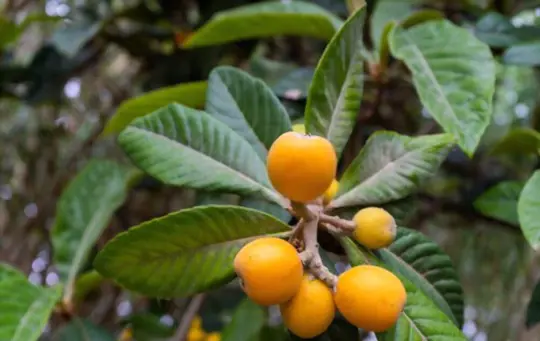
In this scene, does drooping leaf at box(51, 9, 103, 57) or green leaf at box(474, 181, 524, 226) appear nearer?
green leaf at box(474, 181, 524, 226)

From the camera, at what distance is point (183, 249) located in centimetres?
50

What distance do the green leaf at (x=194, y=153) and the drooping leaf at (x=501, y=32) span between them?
0.40 metres

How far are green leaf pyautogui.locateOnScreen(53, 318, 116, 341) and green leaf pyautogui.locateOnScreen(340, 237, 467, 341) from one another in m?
0.40

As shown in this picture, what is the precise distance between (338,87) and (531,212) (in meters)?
0.19

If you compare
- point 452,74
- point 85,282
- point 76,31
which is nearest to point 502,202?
point 452,74

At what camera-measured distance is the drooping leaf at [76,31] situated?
958mm

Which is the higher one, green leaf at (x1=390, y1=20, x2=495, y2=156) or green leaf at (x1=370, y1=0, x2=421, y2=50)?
green leaf at (x1=390, y1=20, x2=495, y2=156)

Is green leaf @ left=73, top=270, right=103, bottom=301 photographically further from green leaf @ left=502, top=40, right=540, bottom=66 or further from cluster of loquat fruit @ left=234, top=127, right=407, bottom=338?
green leaf @ left=502, top=40, right=540, bottom=66

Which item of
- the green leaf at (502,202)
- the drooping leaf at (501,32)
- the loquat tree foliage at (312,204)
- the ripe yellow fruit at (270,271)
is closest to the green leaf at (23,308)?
the loquat tree foliage at (312,204)

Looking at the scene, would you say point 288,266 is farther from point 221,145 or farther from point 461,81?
point 461,81

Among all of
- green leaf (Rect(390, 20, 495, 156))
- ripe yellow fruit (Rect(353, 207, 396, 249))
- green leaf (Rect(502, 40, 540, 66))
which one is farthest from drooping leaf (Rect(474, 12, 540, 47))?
ripe yellow fruit (Rect(353, 207, 396, 249))

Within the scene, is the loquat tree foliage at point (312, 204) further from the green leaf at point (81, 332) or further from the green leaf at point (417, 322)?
the green leaf at point (81, 332)

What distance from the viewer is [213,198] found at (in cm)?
69

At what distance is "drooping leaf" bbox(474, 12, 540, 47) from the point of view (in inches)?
30.4
